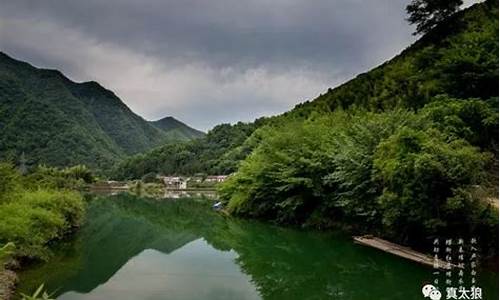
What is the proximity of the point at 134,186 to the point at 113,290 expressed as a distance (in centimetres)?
6597

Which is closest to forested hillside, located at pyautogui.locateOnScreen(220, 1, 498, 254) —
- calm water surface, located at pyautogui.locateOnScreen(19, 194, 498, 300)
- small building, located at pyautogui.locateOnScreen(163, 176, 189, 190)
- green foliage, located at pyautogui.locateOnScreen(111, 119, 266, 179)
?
calm water surface, located at pyautogui.locateOnScreen(19, 194, 498, 300)

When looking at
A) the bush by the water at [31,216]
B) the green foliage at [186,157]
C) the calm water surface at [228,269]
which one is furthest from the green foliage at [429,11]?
the green foliage at [186,157]

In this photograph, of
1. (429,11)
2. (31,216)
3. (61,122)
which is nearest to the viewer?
(31,216)

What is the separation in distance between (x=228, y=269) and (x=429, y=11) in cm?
2109

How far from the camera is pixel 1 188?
1506 cm

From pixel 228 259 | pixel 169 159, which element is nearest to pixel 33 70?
pixel 169 159

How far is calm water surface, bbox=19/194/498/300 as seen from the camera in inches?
423

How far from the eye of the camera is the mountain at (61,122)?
82.2 meters

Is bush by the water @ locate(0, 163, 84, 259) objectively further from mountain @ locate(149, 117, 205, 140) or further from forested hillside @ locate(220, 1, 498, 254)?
mountain @ locate(149, 117, 205, 140)

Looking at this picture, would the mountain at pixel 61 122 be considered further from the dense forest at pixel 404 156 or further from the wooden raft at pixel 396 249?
the wooden raft at pixel 396 249

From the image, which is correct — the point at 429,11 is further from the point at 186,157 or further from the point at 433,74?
the point at 186,157

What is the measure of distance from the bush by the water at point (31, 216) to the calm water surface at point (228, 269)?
58 centimetres

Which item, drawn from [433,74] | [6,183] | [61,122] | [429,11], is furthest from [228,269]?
[61,122]

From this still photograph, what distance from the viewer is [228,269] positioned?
1384 cm
